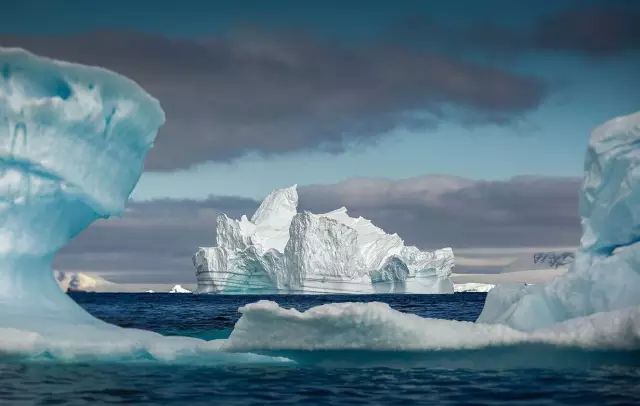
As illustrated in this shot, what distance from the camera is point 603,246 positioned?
48.4 ft

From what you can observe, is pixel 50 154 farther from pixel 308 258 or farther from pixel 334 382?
pixel 308 258

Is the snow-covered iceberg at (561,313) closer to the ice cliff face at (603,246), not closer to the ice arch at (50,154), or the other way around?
the ice cliff face at (603,246)

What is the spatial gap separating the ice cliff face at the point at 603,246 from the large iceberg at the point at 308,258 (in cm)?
4306

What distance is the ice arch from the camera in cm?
1577

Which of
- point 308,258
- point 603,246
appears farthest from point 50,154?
point 308,258

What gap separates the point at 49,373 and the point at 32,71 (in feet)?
19.6

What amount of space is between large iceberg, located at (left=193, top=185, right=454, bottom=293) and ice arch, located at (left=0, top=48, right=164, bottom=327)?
4079 cm

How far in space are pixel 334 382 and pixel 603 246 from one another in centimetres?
604

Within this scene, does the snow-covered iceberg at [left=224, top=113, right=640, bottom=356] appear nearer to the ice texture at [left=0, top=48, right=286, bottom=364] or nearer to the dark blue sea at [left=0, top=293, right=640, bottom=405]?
the dark blue sea at [left=0, top=293, right=640, bottom=405]

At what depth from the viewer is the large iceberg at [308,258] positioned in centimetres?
6069

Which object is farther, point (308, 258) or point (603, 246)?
point (308, 258)

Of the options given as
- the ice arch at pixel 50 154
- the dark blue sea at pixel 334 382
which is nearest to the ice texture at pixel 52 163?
the ice arch at pixel 50 154

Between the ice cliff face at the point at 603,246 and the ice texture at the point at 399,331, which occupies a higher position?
the ice cliff face at the point at 603,246

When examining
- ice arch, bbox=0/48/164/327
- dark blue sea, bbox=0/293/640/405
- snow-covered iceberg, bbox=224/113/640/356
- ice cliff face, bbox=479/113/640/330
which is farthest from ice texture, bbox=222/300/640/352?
ice arch, bbox=0/48/164/327
